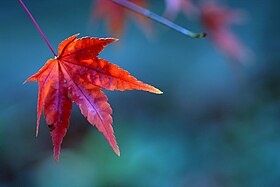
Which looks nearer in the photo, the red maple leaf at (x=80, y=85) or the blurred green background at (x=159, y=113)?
the red maple leaf at (x=80, y=85)

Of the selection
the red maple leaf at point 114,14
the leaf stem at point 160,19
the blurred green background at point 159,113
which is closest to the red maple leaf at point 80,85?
the leaf stem at point 160,19

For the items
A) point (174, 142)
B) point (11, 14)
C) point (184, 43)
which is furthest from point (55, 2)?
point (174, 142)

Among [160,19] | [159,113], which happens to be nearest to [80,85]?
[160,19]

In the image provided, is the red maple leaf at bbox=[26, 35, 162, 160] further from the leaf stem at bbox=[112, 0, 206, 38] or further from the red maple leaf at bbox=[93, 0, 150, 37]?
the red maple leaf at bbox=[93, 0, 150, 37]

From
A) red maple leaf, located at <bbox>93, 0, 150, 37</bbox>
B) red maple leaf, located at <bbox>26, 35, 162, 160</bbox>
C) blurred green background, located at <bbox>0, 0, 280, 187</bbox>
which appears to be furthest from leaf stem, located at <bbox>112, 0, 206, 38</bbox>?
blurred green background, located at <bbox>0, 0, 280, 187</bbox>

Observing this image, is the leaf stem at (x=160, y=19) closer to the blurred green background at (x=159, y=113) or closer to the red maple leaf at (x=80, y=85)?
the red maple leaf at (x=80, y=85)

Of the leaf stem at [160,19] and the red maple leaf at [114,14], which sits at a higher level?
the red maple leaf at [114,14]
